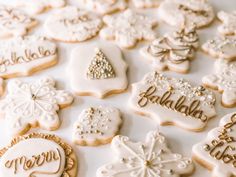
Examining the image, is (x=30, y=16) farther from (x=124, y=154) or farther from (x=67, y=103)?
(x=124, y=154)

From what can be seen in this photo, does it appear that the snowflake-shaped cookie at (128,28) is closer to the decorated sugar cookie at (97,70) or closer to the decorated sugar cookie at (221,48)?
the decorated sugar cookie at (97,70)

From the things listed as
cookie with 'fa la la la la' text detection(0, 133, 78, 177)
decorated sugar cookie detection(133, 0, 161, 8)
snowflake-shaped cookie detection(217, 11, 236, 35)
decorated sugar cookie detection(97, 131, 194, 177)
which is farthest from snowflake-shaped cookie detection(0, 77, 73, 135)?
snowflake-shaped cookie detection(217, 11, 236, 35)

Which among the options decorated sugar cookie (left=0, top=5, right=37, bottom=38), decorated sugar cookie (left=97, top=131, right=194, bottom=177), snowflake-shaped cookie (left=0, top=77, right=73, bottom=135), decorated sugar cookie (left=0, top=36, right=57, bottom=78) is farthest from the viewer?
decorated sugar cookie (left=0, top=5, right=37, bottom=38)

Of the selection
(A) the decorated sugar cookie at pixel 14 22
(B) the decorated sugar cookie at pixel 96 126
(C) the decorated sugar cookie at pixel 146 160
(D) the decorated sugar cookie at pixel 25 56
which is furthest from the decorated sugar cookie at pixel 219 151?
(A) the decorated sugar cookie at pixel 14 22

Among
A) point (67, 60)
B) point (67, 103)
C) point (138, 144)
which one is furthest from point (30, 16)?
point (138, 144)

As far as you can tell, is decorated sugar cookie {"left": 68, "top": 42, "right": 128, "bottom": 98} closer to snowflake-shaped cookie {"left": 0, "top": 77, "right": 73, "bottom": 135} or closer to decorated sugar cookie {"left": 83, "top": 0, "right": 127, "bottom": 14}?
snowflake-shaped cookie {"left": 0, "top": 77, "right": 73, "bottom": 135}

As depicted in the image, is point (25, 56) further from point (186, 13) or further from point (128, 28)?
point (186, 13)
